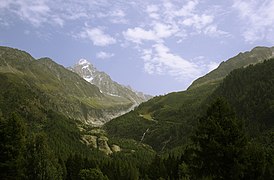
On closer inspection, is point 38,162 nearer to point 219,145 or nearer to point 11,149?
point 11,149

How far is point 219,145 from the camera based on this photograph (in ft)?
132

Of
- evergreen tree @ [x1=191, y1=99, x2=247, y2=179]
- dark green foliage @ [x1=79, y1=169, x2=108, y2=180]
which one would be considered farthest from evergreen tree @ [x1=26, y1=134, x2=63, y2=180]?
dark green foliage @ [x1=79, y1=169, x2=108, y2=180]

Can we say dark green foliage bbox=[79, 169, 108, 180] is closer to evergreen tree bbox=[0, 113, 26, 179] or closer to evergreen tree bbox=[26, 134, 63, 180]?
evergreen tree bbox=[26, 134, 63, 180]

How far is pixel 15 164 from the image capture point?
60.2 m

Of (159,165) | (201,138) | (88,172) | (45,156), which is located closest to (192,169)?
(201,138)

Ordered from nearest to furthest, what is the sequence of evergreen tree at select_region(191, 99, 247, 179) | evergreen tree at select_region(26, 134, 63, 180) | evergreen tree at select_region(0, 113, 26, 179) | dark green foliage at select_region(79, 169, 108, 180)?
evergreen tree at select_region(191, 99, 247, 179) < evergreen tree at select_region(0, 113, 26, 179) < evergreen tree at select_region(26, 134, 63, 180) < dark green foliage at select_region(79, 169, 108, 180)

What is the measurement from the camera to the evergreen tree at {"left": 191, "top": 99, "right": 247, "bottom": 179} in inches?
1567

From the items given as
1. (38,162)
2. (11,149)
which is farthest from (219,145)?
(38,162)

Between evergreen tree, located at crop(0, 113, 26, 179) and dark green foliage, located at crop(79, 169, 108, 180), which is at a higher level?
evergreen tree, located at crop(0, 113, 26, 179)

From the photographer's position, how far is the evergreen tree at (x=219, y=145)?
3981cm

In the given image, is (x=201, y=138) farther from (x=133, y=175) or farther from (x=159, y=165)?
(x=133, y=175)

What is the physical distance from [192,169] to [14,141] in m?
33.8

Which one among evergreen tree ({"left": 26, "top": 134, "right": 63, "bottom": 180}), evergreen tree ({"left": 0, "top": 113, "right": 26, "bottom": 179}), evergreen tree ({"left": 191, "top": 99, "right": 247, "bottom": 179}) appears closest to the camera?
evergreen tree ({"left": 191, "top": 99, "right": 247, "bottom": 179})

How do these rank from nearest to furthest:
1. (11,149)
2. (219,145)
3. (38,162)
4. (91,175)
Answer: (219,145) < (11,149) < (38,162) < (91,175)
